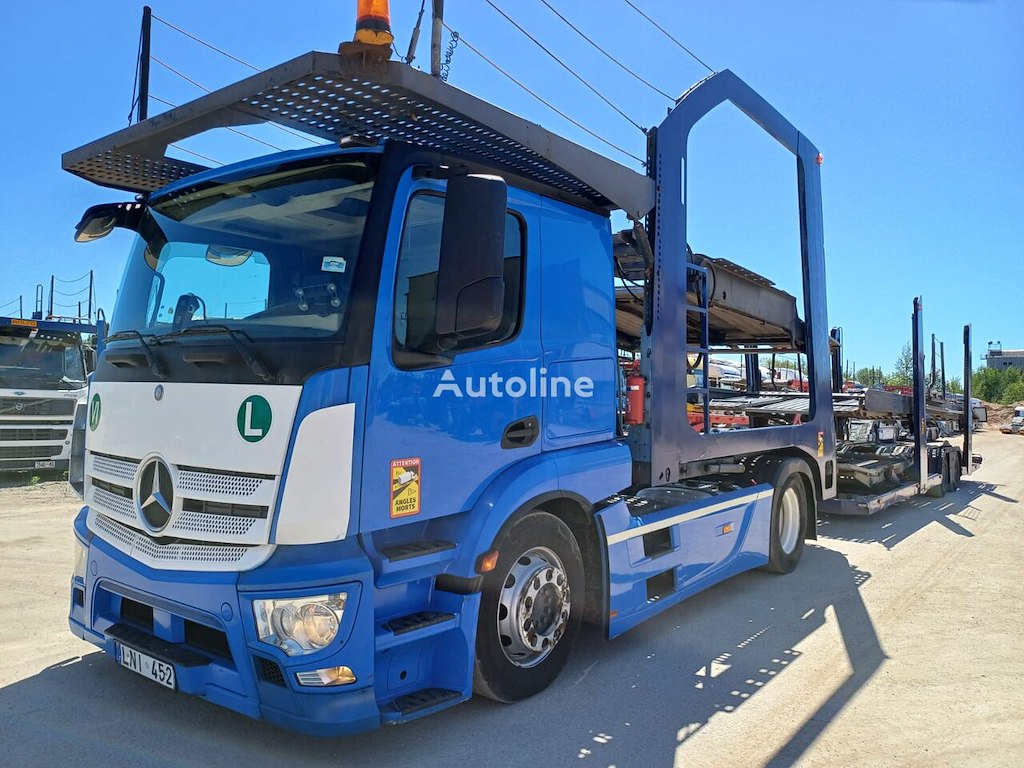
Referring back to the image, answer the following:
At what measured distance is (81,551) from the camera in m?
3.90

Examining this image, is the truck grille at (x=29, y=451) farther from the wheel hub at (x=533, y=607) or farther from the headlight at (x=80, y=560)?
the wheel hub at (x=533, y=607)

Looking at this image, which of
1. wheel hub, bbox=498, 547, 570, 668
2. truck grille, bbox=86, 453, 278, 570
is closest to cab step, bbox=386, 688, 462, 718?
wheel hub, bbox=498, 547, 570, 668

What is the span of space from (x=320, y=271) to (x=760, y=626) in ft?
13.0

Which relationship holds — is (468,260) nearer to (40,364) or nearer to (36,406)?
(36,406)

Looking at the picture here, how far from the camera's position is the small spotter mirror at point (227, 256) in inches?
144

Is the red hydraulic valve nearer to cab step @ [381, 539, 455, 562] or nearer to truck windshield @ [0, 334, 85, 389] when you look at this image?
cab step @ [381, 539, 455, 562]

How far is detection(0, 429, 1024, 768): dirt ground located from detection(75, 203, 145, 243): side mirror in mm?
2452

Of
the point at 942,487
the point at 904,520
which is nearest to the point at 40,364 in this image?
the point at 904,520

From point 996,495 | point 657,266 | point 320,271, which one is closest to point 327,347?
point 320,271

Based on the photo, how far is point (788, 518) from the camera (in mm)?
6953

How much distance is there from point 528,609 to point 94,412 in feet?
8.13

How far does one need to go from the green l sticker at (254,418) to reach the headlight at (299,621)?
652mm

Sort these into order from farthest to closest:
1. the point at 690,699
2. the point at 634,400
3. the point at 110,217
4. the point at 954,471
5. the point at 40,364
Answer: the point at 954,471 < the point at 40,364 < the point at 634,400 < the point at 110,217 < the point at 690,699

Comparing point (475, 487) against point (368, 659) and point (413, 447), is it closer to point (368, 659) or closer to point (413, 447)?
point (413, 447)
